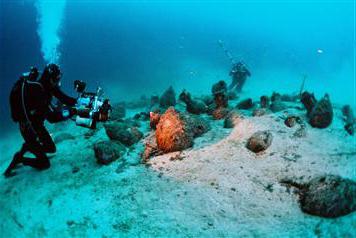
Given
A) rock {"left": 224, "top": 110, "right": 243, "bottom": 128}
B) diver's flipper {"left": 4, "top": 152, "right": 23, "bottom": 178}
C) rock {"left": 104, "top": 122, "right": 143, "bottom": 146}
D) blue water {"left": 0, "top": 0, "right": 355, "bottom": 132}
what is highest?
blue water {"left": 0, "top": 0, "right": 355, "bottom": 132}

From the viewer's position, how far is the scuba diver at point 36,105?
579 centimetres

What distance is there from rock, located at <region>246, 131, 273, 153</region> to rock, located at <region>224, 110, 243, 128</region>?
106 cm

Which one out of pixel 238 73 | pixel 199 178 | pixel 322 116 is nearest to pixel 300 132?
pixel 322 116

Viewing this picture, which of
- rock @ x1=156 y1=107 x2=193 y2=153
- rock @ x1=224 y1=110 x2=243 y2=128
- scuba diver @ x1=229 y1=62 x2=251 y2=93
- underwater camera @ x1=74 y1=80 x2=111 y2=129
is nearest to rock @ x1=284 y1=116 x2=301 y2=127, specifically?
rock @ x1=224 y1=110 x2=243 y2=128

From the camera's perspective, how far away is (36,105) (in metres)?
5.91

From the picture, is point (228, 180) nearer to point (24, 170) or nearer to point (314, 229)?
point (314, 229)

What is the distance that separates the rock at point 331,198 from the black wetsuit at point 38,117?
4.62 meters

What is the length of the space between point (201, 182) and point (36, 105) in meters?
3.40

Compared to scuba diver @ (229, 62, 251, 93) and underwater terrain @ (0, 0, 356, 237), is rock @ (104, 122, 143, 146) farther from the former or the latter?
scuba diver @ (229, 62, 251, 93)

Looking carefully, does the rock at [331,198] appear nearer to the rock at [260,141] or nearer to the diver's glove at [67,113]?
the rock at [260,141]

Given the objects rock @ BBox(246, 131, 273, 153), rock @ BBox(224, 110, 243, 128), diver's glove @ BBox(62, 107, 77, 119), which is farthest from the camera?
rock @ BBox(224, 110, 243, 128)

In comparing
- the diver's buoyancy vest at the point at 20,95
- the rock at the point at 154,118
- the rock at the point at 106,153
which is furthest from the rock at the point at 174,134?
the diver's buoyancy vest at the point at 20,95

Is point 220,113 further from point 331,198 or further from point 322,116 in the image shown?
point 331,198

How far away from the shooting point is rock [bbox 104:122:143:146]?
24.7ft
